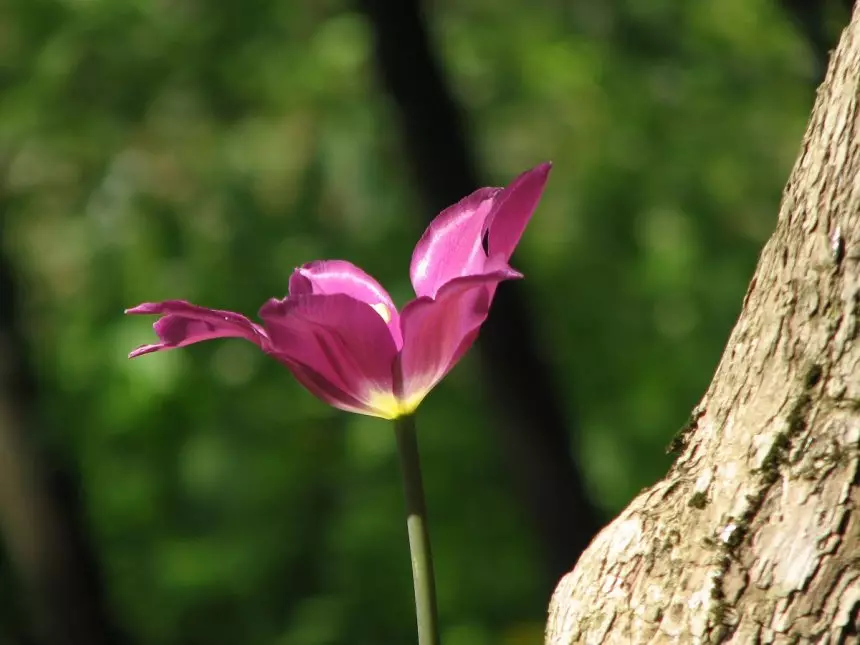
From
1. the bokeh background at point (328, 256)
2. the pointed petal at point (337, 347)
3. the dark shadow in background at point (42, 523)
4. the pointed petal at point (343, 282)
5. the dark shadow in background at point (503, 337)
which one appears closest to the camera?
the pointed petal at point (337, 347)

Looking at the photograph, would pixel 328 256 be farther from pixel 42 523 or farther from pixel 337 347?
pixel 337 347

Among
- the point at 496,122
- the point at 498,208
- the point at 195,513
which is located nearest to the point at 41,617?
the point at 195,513

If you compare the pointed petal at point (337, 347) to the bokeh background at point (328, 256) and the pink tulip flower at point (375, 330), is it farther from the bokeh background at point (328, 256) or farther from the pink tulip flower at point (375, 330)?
the bokeh background at point (328, 256)

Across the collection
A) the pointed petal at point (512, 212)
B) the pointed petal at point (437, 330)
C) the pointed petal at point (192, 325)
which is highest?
the pointed petal at point (512, 212)

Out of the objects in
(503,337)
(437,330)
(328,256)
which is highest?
(328,256)

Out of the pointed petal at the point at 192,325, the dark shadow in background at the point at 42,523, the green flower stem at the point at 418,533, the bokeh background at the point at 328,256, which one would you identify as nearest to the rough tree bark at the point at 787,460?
the green flower stem at the point at 418,533

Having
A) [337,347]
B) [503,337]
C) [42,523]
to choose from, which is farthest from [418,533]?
→ [42,523]
